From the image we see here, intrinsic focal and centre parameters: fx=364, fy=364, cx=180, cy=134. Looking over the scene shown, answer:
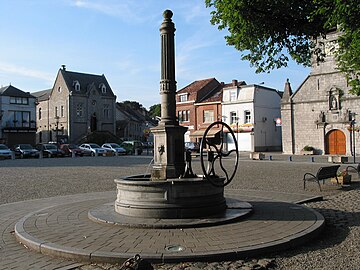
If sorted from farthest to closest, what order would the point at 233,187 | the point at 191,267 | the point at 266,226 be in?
the point at 233,187, the point at 266,226, the point at 191,267

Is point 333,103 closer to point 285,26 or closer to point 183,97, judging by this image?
point 183,97

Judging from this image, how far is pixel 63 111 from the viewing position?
61.7m

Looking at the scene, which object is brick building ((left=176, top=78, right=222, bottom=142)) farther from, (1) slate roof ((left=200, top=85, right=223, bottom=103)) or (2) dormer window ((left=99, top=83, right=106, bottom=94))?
(2) dormer window ((left=99, top=83, right=106, bottom=94))

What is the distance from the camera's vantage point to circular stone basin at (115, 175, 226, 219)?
7516mm

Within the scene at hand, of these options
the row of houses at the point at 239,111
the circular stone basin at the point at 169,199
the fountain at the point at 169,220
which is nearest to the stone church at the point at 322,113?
the row of houses at the point at 239,111

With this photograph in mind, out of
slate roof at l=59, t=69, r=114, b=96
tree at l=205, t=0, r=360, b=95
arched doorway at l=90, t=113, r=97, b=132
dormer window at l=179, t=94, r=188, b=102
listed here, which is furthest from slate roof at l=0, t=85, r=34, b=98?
tree at l=205, t=0, r=360, b=95

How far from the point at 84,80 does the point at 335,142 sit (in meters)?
43.6

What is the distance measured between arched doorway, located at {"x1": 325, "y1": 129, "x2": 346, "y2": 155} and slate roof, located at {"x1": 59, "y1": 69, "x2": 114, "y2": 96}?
40.8m

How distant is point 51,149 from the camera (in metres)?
43.0

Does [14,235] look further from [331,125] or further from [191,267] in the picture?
[331,125]

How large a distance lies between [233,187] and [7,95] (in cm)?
5008

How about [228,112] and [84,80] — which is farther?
[84,80]

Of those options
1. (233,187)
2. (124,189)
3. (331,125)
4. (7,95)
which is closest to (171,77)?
(124,189)

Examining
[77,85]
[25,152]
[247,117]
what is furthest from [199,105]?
[25,152]
